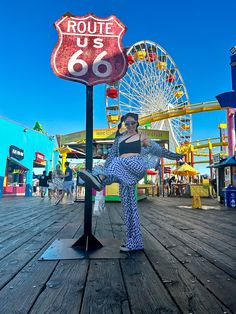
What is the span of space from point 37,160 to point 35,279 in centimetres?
2078

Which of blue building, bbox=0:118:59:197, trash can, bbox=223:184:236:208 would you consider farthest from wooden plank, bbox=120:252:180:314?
blue building, bbox=0:118:59:197

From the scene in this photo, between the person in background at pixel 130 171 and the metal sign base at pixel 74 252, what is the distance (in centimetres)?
14

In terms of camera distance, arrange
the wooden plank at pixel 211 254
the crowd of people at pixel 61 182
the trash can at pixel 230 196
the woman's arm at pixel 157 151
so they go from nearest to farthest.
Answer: the wooden plank at pixel 211 254 → the woman's arm at pixel 157 151 → the trash can at pixel 230 196 → the crowd of people at pixel 61 182

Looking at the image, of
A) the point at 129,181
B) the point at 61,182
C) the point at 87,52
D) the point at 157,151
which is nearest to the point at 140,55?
the point at 61,182

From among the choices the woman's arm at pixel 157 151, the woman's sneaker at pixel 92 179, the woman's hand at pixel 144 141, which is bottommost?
the woman's sneaker at pixel 92 179

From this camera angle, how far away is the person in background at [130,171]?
2500mm

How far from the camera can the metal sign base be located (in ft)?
7.68

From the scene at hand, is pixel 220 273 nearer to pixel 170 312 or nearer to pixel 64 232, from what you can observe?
pixel 170 312

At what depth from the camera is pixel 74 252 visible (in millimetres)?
2516

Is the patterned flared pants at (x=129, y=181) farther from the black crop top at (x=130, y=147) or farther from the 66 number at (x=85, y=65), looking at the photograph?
the 66 number at (x=85, y=65)

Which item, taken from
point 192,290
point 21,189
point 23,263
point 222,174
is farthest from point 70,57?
point 21,189

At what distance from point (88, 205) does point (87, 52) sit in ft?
5.55

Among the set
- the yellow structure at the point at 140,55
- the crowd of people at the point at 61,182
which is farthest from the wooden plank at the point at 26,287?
the yellow structure at the point at 140,55

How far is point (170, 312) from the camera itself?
51.4 inches
